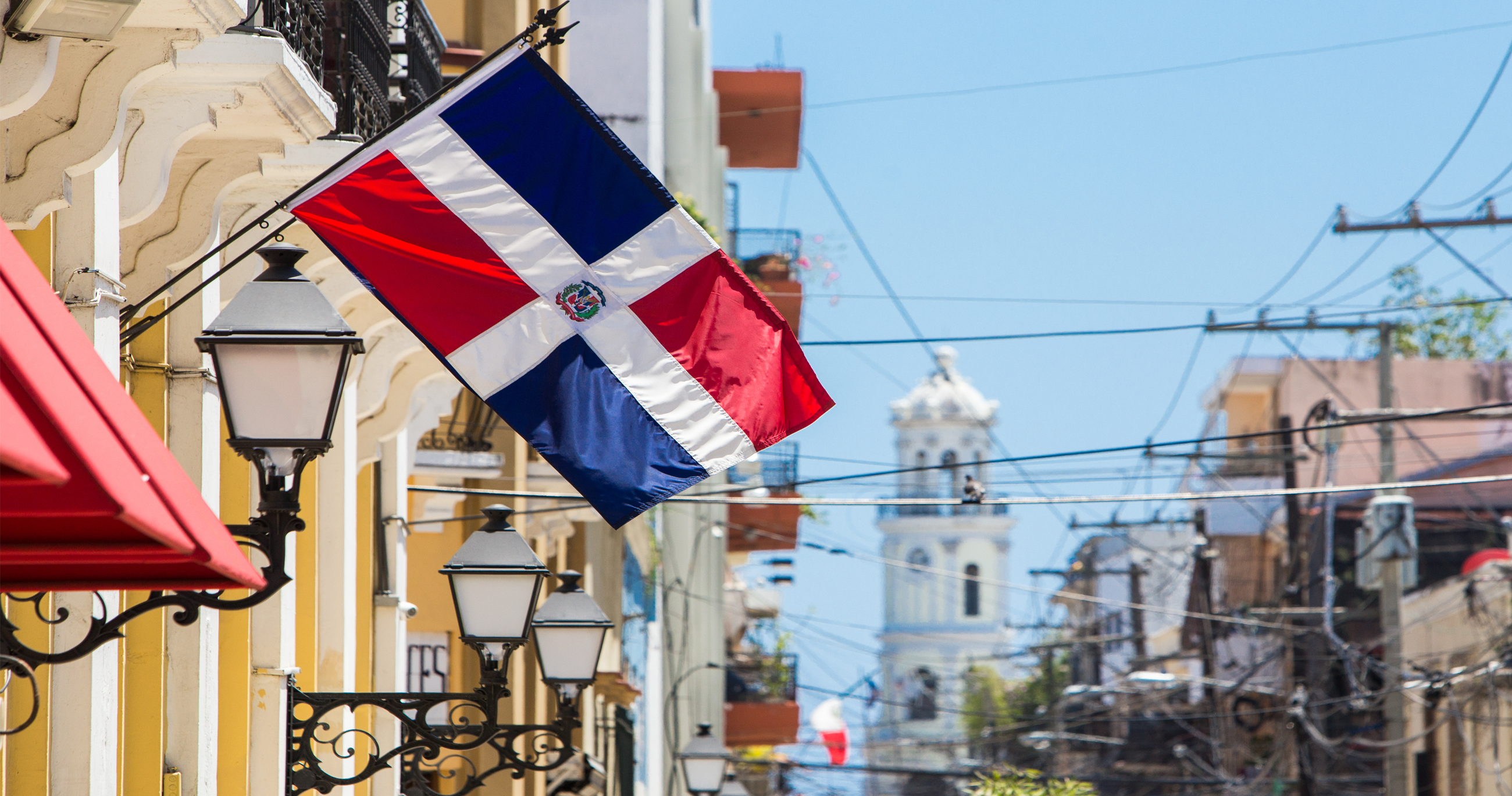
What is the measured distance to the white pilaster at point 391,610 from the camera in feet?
35.1

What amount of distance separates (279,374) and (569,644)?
4862 millimetres

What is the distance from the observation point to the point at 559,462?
6.21 meters

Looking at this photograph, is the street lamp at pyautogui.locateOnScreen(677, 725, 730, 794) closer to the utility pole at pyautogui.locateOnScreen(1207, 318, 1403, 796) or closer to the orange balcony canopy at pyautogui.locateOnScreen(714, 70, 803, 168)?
the utility pole at pyautogui.locateOnScreen(1207, 318, 1403, 796)

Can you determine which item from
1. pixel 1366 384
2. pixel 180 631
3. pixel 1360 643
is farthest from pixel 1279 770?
pixel 180 631

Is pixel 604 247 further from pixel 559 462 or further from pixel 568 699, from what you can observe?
pixel 568 699

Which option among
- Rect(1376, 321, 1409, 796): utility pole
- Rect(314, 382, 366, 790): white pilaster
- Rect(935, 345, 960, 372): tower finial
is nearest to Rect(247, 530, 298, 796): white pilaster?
Rect(314, 382, 366, 790): white pilaster

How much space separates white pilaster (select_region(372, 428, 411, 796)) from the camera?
10703mm

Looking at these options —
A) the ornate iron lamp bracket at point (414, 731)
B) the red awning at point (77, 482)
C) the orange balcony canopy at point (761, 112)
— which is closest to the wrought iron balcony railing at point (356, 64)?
the ornate iron lamp bracket at point (414, 731)

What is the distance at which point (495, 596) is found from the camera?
25.2 feet

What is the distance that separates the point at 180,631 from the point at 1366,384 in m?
42.5

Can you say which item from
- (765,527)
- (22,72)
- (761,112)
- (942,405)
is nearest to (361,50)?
(22,72)

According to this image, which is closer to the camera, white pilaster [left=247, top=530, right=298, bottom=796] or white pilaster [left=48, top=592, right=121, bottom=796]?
white pilaster [left=48, top=592, right=121, bottom=796]

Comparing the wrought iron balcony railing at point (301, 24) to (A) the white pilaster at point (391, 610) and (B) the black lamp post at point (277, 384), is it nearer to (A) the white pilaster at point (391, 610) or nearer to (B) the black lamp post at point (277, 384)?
(B) the black lamp post at point (277, 384)

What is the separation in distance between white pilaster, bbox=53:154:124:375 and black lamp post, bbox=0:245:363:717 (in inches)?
54.4
